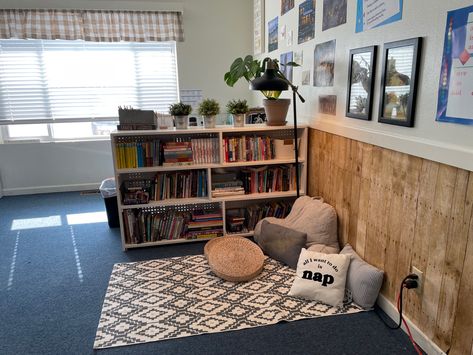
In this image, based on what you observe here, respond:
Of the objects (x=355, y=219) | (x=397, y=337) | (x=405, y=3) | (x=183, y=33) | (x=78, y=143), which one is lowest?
(x=397, y=337)

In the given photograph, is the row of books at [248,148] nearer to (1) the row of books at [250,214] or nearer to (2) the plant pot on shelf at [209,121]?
(2) the plant pot on shelf at [209,121]

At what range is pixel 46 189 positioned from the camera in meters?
4.47

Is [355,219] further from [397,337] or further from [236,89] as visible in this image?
[236,89]

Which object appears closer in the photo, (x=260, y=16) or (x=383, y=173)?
(x=383, y=173)

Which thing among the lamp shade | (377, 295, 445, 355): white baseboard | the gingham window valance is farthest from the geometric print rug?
the gingham window valance

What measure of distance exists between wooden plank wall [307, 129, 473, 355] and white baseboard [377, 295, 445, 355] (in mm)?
29

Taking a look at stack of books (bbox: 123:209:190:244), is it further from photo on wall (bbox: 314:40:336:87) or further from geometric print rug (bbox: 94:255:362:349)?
photo on wall (bbox: 314:40:336:87)

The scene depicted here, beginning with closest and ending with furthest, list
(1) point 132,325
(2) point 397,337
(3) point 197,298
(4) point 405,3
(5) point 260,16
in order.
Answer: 1. (4) point 405,3
2. (2) point 397,337
3. (1) point 132,325
4. (3) point 197,298
5. (5) point 260,16

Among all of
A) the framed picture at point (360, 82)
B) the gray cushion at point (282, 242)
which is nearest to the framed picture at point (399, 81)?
the framed picture at point (360, 82)

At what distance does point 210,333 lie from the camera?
6.16 ft

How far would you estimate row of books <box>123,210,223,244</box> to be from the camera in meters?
2.85

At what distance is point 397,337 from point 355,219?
0.74 metres

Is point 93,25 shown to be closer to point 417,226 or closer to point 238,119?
point 238,119

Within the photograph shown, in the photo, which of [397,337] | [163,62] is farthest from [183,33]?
[397,337]
